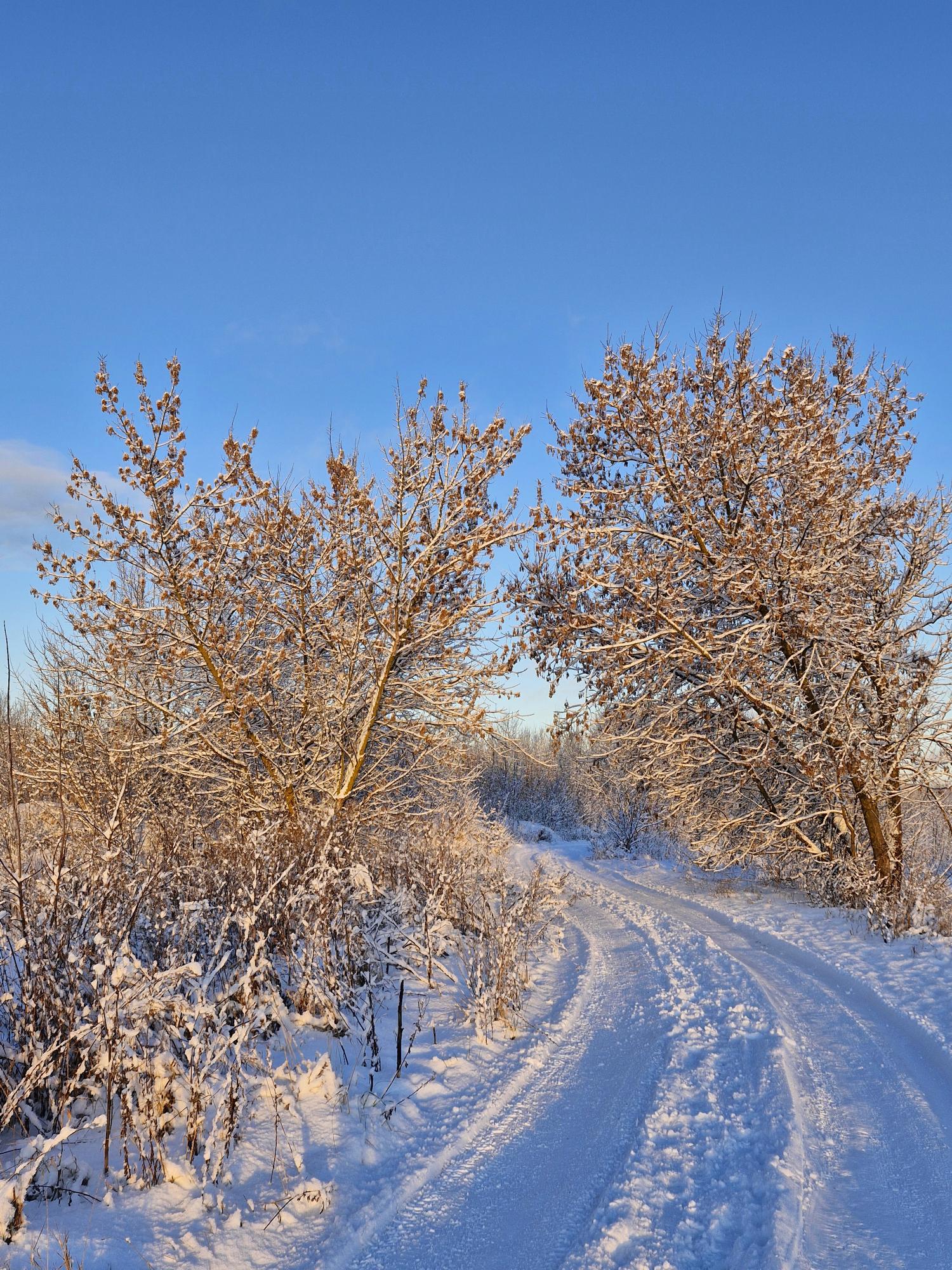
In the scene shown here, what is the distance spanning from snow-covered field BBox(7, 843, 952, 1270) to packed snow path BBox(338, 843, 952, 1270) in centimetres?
1

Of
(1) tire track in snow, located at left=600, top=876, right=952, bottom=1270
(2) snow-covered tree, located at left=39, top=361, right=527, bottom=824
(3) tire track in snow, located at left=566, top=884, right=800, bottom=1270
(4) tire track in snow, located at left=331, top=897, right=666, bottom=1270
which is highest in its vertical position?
(2) snow-covered tree, located at left=39, top=361, right=527, bottom=824

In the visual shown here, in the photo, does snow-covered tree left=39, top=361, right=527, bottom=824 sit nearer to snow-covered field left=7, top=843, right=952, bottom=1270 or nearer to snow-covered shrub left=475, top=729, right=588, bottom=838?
snow-covered field left=7, top=843, right=952, bottom=1270

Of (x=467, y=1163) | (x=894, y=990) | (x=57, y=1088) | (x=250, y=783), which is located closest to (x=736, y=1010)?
(x=894, y=990)

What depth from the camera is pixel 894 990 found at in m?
6.57

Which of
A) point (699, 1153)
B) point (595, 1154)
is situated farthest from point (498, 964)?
point (699, 1153)

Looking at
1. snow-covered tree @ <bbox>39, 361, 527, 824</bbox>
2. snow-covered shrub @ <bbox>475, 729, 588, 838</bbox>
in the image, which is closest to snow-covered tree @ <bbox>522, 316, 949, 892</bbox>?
snow-covered tree @ <bbox>39, 361, 527, 824</bbox>

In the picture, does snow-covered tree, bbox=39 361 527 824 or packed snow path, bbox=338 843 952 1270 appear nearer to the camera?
packed snow path, bbox=338 843 952 1270

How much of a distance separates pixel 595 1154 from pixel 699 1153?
503 mm

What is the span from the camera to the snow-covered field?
286 cm

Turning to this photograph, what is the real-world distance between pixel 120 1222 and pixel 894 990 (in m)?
6.31

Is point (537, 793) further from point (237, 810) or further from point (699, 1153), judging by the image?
point (699, 1153)

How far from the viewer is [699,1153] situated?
11.8 ft

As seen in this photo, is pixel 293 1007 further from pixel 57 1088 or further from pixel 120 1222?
pixel 120 1222

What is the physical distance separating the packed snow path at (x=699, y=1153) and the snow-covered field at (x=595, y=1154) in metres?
0.01
